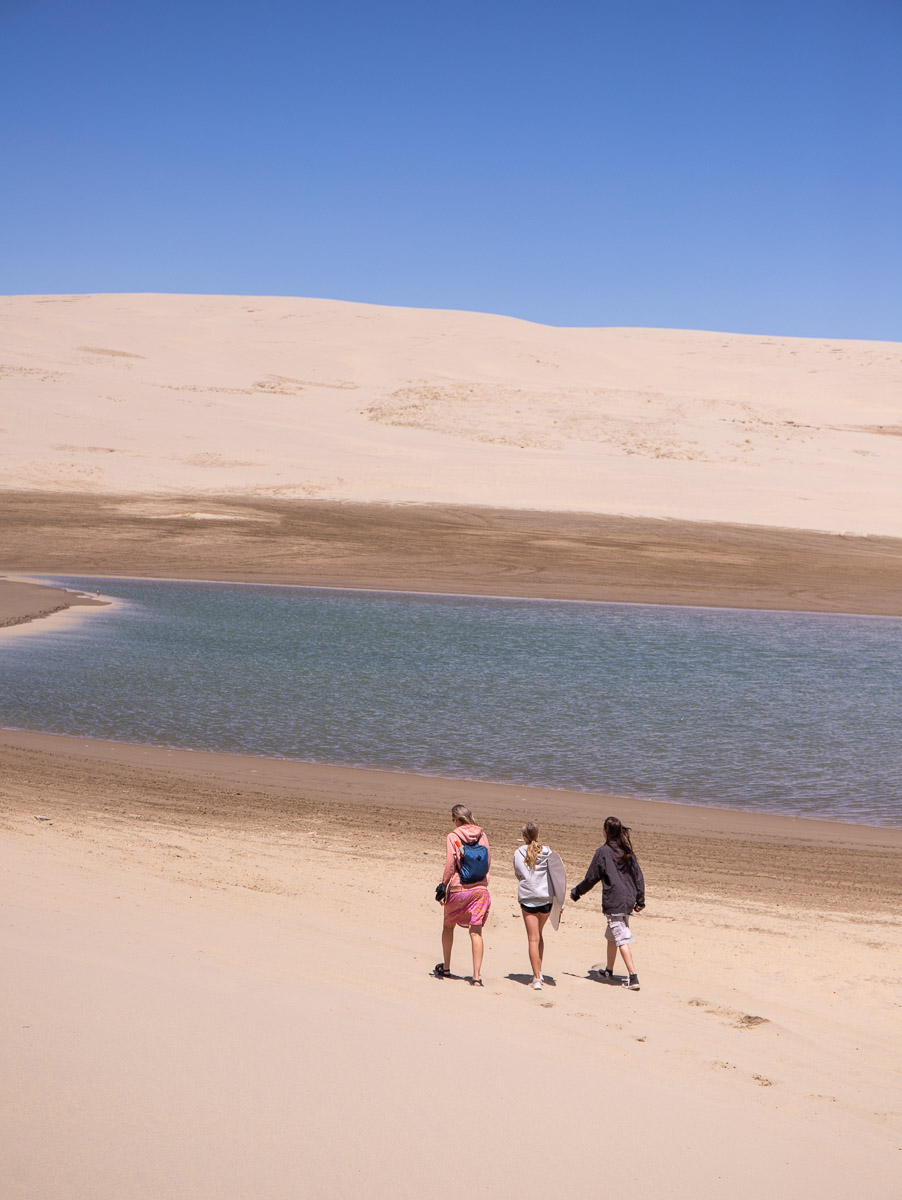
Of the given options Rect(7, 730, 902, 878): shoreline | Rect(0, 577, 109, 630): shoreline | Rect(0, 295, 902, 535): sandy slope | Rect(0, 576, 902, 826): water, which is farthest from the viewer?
Rect(0, 295, 902, 535): sandy slope

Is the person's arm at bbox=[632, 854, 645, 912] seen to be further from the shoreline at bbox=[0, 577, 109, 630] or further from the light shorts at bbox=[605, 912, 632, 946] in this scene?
the shoreline at bbox=[0, 577, 109, 630]

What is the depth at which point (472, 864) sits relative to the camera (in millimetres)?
7004

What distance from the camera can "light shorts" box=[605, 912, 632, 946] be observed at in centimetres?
708

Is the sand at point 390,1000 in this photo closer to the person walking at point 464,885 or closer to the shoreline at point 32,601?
the shoreline at point 32,601

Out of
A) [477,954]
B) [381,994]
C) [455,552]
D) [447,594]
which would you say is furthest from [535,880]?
[455,552]

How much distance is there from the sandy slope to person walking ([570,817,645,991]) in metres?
33.8

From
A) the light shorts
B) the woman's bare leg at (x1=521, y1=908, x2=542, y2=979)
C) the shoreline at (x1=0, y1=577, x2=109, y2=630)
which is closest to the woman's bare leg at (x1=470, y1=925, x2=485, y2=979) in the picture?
the woman's bare leg at (x1=521, y1=908, x2=542, y2=979)

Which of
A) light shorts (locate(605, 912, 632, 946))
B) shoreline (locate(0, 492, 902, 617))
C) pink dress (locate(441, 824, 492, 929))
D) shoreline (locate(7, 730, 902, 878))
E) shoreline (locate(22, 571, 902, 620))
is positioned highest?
shoreline (locate(0, 492, 902, 617))

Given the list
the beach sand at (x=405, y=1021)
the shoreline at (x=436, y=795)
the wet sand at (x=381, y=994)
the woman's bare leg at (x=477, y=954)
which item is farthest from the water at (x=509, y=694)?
the woman's bare leg at (x=477, y=954)

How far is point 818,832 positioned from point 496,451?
40092 millimetres

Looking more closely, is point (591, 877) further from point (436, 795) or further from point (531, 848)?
point (436, 795)

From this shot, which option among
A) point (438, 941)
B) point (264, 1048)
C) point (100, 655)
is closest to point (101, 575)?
point (100, 655)

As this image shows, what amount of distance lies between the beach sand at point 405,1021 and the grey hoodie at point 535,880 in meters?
0.51

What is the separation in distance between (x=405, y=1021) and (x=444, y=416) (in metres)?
51.9
